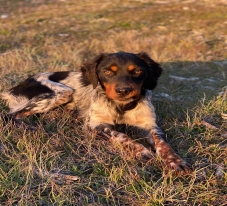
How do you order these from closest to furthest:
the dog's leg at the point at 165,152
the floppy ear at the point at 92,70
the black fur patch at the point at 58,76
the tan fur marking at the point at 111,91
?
the dog's leg at the point at 165,152
the tan fur marking at the point at 111,91
the floppy ear at the point at 92,70
the black fur patch at the point at 58,76

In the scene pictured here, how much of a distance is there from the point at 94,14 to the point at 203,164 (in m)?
7.42

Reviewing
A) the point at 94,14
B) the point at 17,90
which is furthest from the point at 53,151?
the point at 94,14

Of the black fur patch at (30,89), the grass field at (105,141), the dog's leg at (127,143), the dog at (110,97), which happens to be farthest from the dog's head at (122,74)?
the black fur patch at (30,89)

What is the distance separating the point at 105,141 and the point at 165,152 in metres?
0.65

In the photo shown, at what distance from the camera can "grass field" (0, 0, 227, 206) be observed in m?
2.95


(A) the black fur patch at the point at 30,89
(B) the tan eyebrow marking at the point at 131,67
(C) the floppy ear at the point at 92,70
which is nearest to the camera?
(B) the tan eyebrow marking at the point at 131,67

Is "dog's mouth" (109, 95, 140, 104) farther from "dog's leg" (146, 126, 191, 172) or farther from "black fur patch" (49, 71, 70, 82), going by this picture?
"black fur patch" (49, 71, 70, 82)

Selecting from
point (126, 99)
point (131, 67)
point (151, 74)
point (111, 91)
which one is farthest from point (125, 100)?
point (151, 74)

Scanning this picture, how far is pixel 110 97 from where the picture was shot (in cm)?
405

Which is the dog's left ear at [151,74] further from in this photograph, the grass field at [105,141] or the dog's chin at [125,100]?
the grass field at [105,141]

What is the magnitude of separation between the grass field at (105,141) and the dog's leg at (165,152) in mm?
100

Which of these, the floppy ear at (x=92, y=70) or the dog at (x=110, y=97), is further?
the floppy ear at (x=92, y=70)

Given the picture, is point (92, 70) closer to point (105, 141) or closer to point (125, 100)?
point (125, 100)

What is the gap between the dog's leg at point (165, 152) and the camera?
3.29 meters
